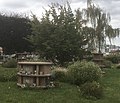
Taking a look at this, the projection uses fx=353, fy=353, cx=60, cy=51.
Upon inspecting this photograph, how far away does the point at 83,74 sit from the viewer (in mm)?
18828

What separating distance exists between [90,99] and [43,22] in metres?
12.0

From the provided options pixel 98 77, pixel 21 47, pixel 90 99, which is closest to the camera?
pixel 90 99

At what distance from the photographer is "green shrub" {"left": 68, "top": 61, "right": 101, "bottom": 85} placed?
739 inches

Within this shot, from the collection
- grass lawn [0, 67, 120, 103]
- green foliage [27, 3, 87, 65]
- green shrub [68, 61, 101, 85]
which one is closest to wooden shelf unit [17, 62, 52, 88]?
grass lawn [0, 67, 120, 103]

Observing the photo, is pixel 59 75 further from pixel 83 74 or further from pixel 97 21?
pixel 97 21

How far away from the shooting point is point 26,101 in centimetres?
1420

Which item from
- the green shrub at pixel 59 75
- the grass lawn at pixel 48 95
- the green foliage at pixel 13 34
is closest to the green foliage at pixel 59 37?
the green shrub at pixel 59 75

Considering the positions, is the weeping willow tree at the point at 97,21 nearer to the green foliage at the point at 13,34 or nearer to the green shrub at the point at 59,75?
the green foliage at the point at 13,34

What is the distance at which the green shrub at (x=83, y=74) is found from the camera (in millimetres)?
18781

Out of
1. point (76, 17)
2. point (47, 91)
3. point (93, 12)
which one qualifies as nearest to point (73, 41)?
point (76, 17)

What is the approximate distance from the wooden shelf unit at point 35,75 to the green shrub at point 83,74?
1.94 m

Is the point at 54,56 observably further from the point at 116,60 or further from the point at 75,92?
the point at 116,60

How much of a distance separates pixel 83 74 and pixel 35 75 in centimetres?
288

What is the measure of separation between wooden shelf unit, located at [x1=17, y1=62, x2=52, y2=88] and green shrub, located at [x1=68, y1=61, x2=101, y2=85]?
1.94 meters
